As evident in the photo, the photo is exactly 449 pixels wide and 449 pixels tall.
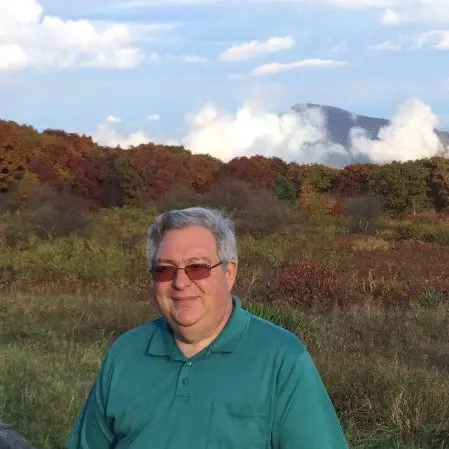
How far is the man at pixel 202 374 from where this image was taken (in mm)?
1884

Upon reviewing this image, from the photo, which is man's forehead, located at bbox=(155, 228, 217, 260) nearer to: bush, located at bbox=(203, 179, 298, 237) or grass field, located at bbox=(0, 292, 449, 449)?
grass field, located at bbox=(0, 292, 449, 449)

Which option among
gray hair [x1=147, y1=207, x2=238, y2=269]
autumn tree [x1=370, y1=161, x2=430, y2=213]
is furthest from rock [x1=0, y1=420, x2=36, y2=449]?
autumn tree [x1=370, y1=161, x2=430, y2=213]

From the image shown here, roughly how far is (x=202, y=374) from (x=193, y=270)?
0.92 feet

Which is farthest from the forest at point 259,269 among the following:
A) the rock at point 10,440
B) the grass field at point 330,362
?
the rock at point 10,440

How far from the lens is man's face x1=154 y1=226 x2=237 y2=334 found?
81.1 inches

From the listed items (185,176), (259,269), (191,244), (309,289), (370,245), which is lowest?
(370,245)

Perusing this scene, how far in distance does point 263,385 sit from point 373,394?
369 cm

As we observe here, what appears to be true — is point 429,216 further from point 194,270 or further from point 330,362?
point 194,270

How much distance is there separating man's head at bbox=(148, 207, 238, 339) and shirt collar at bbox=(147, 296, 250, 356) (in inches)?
1.5

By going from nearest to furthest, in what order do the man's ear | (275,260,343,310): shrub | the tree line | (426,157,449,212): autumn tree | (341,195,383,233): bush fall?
the man's ear
(275,260,343,310): shrub
(341,195,383,233): bush
the tree line
(426,157,449,212): autumn tree

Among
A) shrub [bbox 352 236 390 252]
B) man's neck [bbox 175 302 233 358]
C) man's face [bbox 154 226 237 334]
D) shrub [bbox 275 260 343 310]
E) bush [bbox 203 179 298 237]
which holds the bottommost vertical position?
shrub [bbox 352 236 390 252]

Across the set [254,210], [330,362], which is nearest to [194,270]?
[330,362]

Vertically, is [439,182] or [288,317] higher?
[439,182]

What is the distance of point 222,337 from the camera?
79.9 inches
